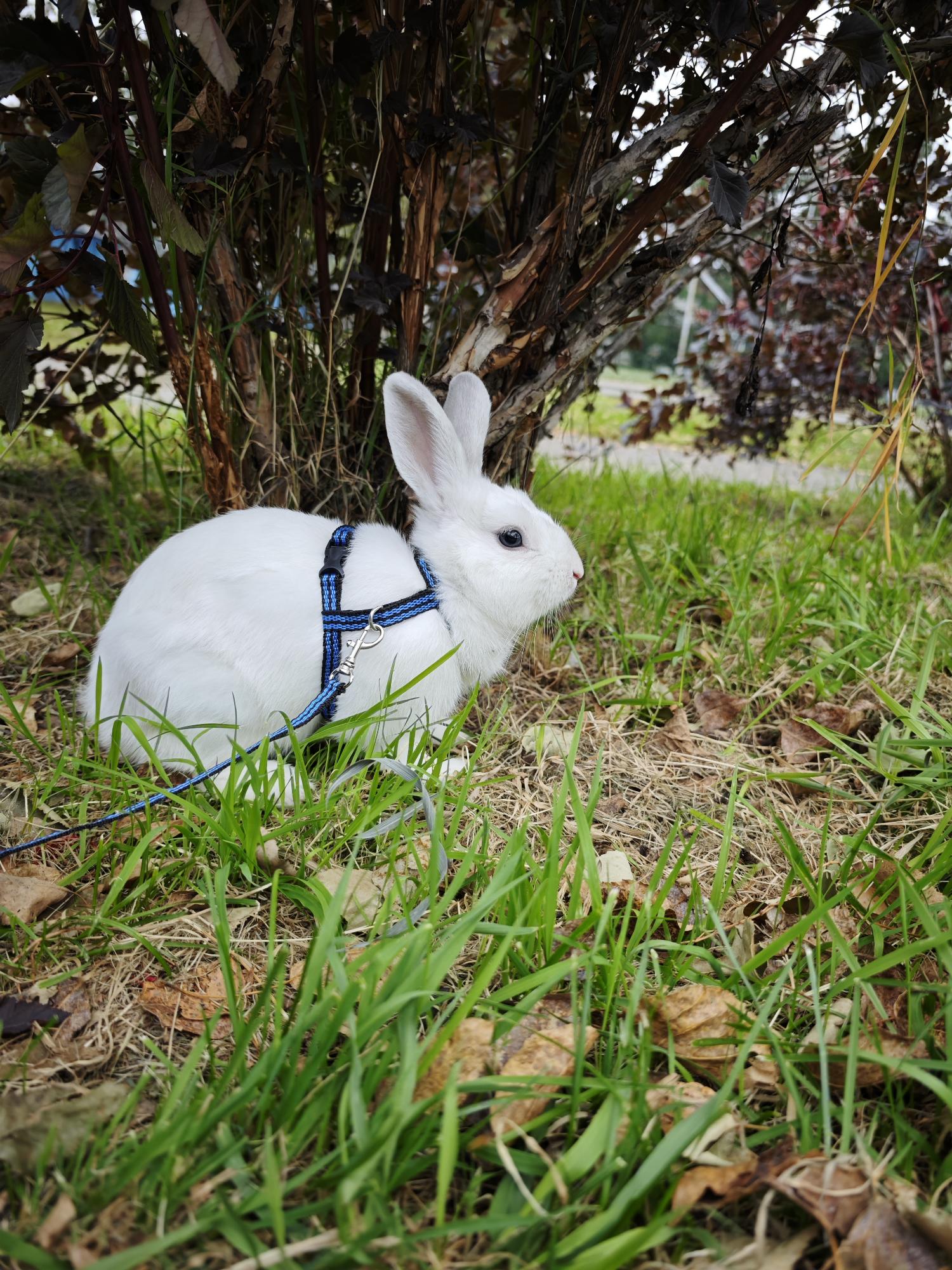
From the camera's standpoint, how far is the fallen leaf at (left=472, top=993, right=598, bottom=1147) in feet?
3.56

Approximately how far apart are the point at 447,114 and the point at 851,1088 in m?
2.12

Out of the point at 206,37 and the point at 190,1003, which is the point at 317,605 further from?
the point at 206,37

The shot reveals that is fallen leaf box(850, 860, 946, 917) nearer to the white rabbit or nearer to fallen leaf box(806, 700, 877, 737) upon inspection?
fallen leaf box(806, 700, 877, 737)

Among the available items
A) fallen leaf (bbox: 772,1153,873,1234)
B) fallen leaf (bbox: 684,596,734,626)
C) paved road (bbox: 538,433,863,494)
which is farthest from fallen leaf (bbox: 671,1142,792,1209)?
paved road (bbox: 538,433,863,494)

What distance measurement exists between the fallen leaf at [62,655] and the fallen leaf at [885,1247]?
84.6 inches

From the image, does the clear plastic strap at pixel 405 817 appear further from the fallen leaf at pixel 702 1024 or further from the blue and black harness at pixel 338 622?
the fallen leaf at pixel 702 1024

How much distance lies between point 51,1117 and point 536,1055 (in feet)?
2.10

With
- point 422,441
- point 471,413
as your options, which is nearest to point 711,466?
point 471,413

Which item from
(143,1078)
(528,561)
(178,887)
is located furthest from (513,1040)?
(528,561)

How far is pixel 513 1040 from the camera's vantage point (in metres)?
1.21

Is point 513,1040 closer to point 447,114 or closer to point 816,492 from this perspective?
point 447,114

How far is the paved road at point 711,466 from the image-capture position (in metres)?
5.30

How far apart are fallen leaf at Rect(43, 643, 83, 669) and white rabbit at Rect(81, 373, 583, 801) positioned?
13.3 inches

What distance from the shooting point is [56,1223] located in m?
0.91
